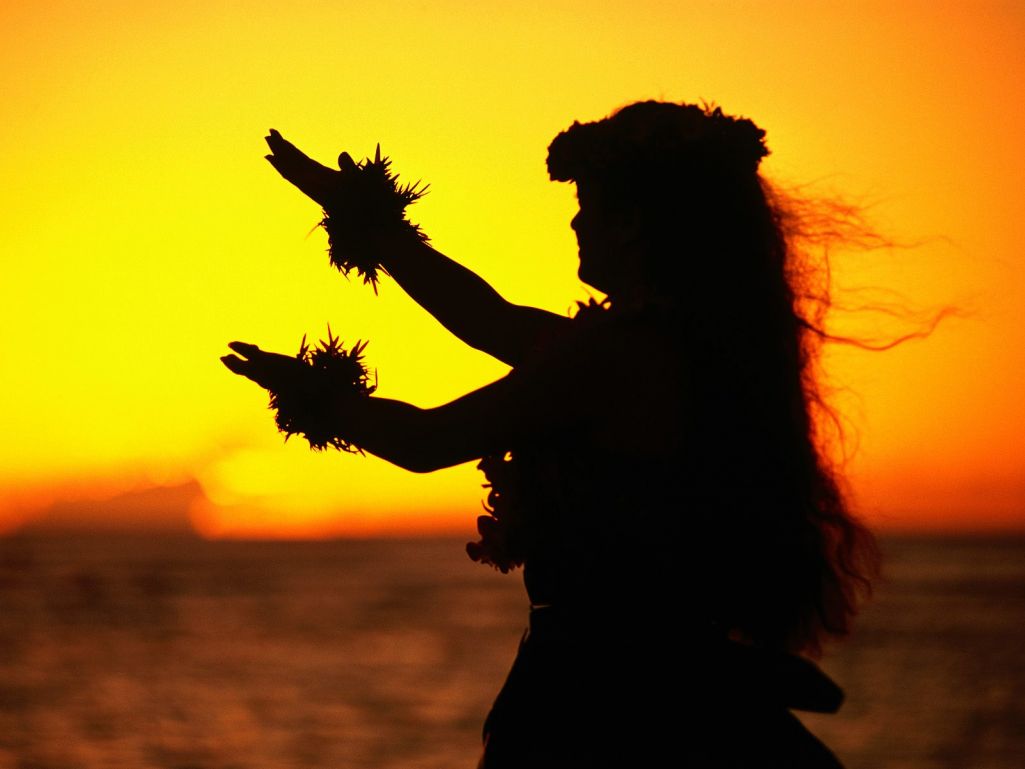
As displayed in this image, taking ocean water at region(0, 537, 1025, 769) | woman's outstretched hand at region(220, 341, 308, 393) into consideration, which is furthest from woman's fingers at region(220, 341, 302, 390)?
ocean water at region(0, 537, 1025, 769)

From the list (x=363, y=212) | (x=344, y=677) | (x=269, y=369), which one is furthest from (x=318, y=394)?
(x=344, y=677)

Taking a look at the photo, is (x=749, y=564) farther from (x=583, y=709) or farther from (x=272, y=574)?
(x=272, y=574)

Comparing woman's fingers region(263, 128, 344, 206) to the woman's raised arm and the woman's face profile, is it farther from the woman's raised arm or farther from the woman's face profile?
the woman's face profile

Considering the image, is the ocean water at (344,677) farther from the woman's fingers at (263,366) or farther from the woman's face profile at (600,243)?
the woman's fingers at (263,366)

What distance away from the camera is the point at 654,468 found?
7.27ft

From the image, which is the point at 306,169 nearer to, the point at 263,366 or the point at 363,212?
the point at 363,212

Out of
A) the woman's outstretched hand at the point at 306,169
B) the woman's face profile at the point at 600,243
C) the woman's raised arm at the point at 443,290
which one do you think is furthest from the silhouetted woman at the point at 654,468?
the woman's outstretched hand at the point at 306,169

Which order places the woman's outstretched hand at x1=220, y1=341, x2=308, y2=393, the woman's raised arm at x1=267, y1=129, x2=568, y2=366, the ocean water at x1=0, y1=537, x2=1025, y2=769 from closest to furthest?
the woman's outstretched hand at x1=220, y1=341, x2=308, y2=393 → the woman's raised arm at x1=267, y1=129, x2=568, y2=366 → the ocean water at x1=0, y1=537, x2=1025, y2=769

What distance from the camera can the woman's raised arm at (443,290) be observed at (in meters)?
2.76

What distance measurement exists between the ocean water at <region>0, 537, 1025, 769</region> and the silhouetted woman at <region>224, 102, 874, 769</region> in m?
0.58

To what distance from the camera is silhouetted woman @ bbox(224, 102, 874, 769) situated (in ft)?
7.19

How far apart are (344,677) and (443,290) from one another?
11.8 m

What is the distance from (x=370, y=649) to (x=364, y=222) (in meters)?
15.2

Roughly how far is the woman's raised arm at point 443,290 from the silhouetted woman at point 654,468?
0.37 metres
